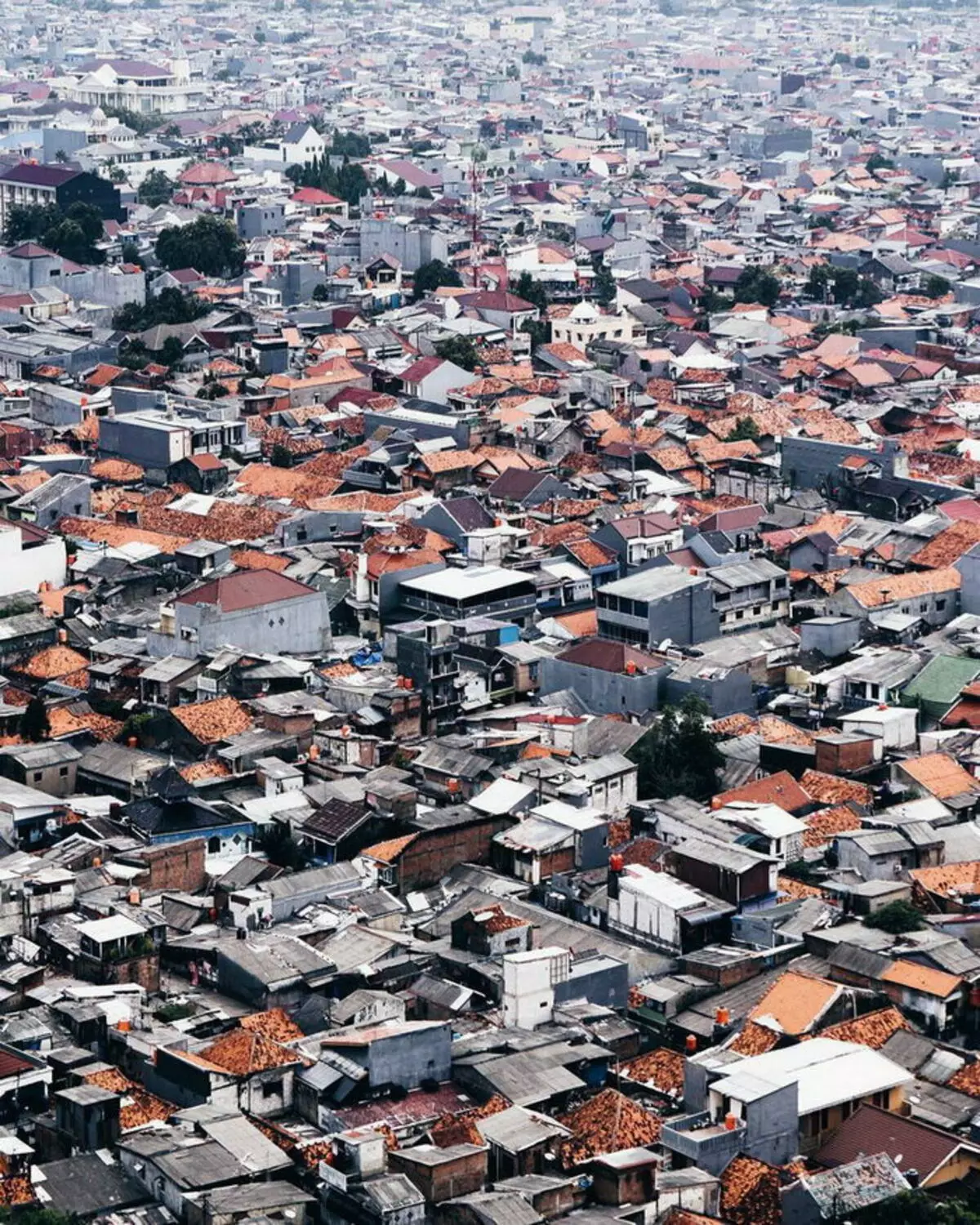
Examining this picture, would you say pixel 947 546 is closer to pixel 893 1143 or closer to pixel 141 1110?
pixel 893 1143

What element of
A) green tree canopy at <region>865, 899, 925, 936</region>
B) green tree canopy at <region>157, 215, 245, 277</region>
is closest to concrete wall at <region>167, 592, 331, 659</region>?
green tree canopy at <region>865, 899, 925, 936</region>

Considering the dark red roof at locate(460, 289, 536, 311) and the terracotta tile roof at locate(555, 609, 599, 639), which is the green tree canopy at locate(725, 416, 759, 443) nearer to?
the dark red roof at locate(460, 289, 536, 311)

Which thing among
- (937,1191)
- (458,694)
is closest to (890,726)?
(458,694)

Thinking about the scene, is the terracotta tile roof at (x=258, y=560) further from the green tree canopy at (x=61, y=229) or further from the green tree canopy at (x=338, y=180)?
the green tree canopy at (x=338, y=180)

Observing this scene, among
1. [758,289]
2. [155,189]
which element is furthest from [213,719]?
[155,189]

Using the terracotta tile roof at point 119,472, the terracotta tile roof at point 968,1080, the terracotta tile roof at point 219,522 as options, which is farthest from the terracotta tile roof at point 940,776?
the terracotta tile roof at point 119,472
